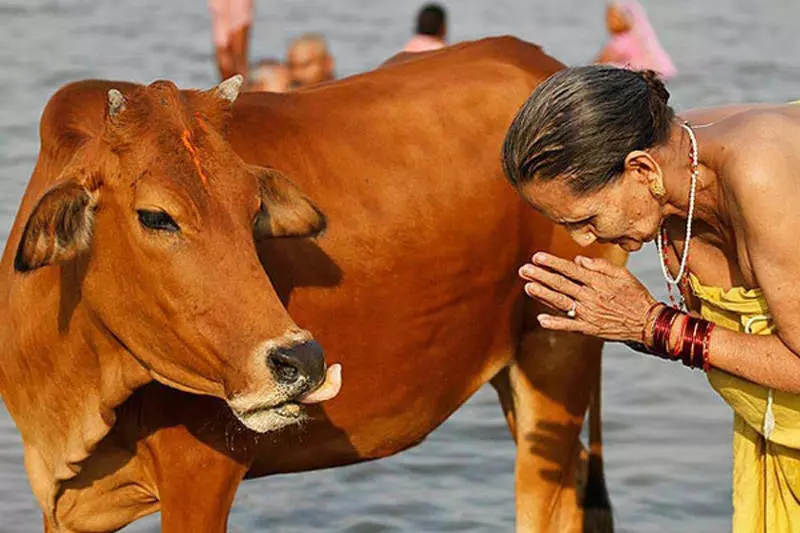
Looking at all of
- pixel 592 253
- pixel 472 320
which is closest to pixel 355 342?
pixel 472 320

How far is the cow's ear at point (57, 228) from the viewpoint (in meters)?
4.53

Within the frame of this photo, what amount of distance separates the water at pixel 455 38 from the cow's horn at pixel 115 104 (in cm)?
288

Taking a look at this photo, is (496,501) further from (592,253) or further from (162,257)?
(162,257)

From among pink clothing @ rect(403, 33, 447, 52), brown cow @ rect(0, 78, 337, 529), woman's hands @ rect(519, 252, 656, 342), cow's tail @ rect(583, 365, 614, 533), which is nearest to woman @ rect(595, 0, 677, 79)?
pink clothing @ rect(403, 33, 447, 52)

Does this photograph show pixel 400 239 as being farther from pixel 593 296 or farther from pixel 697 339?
pixel 697 339

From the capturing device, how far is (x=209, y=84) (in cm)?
1648

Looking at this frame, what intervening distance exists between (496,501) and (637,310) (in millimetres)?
3132

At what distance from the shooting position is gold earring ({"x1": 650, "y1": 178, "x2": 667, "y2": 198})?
4266mm

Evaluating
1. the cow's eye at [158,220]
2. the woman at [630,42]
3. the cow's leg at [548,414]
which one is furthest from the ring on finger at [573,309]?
the woman at [630,42]

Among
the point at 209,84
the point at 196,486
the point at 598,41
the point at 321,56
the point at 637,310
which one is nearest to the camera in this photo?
the point at 637,310

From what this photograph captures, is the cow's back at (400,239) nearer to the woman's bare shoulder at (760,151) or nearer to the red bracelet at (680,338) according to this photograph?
the red bracelet at (680,338)

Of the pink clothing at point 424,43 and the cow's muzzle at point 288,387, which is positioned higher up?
the cow's muzzle at point 288,387

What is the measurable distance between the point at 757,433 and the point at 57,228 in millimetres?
1996

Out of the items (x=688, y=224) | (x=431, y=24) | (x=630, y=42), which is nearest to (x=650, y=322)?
(x=688, y=224)
